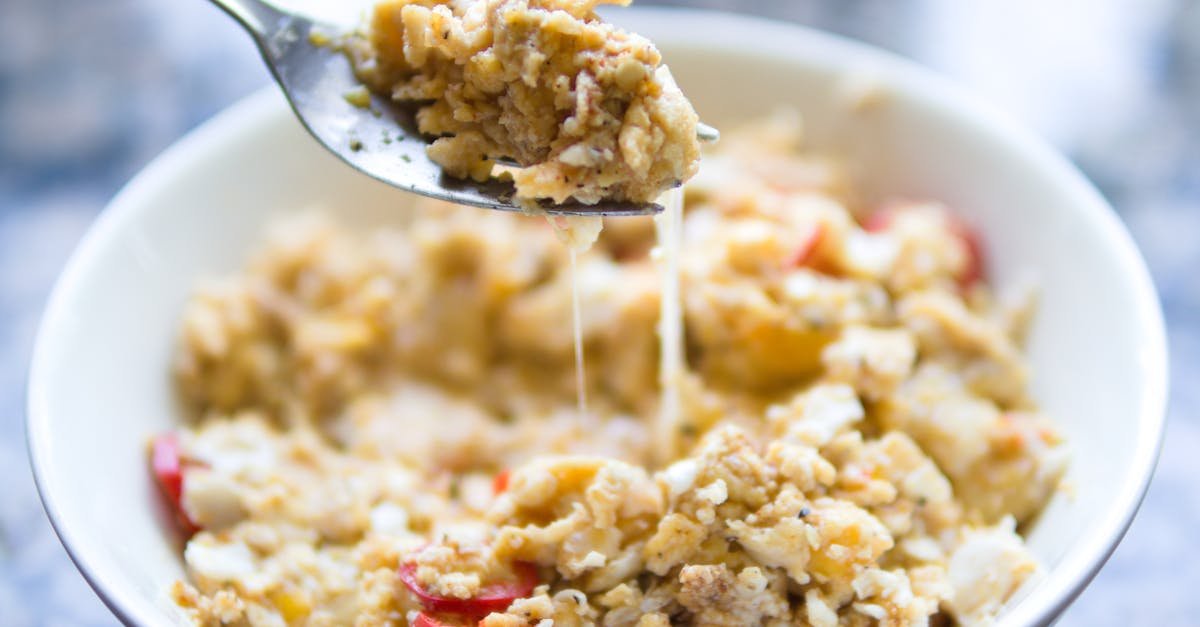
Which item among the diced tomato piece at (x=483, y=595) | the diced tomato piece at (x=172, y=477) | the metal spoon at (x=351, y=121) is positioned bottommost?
the diced tomato piece at (x=172, y=477)

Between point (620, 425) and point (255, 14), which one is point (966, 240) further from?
point (255, 14)

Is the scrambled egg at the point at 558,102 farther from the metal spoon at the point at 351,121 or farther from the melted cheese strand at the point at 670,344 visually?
the melted cheese strand at the point at 670,344

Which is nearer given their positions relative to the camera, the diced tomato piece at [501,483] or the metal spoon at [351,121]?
the metal spoon at [351,121]

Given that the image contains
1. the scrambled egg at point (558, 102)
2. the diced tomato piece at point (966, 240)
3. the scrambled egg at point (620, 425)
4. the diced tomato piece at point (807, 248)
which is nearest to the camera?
the scrambled egg at point (558, 102)

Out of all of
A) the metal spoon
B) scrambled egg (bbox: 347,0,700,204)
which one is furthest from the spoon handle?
scrambled egg (bbox: 347,0,700,204)

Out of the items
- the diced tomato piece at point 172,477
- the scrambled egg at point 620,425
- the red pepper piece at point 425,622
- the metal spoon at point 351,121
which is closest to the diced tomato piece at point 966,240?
the scrambled egg at point 620,425

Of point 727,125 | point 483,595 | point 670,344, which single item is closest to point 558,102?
point 670,344

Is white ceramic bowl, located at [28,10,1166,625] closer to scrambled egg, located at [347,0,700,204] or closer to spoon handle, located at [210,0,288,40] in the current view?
spoon handle, located at [210,0,288,40]
